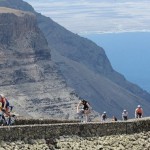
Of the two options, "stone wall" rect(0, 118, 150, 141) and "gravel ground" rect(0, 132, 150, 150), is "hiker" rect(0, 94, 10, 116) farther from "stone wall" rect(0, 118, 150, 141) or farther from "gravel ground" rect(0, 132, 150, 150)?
"gravel ground" rect(0, 132, 150, 150)

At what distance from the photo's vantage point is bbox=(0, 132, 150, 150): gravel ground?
27.2 metres

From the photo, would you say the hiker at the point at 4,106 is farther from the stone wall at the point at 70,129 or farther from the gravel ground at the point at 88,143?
the gravel ground at the point at 88,143

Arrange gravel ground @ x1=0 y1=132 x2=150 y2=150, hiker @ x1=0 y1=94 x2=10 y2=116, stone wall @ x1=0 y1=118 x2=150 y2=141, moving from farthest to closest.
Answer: hiker @ x1=0 y1=94 x2=10 y2=116 < stone wall @ x1=0 y1=118 x2=150 y2=141 < gravel ground @ x1=0 y1=132 x2=150 y2=150

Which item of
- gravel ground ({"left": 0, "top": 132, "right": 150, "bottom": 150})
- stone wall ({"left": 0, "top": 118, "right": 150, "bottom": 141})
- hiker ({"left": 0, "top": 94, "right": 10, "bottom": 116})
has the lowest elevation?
gravel ground ({"left": 0, "top": 132, "right": 150, "bottom": 150})

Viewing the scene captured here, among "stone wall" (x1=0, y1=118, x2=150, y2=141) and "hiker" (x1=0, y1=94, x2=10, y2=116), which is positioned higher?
"hiker" (x1=0, y1=94, x2=10, y2=116)

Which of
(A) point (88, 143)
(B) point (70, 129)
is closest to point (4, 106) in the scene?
(B) point (70, 129)

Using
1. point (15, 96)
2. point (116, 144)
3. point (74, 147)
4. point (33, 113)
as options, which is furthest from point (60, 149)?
point (15, 96)

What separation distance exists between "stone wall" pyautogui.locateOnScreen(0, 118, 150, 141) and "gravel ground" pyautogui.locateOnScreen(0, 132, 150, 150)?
21cm

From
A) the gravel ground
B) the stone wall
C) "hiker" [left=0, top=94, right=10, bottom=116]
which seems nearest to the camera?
the gravel ground

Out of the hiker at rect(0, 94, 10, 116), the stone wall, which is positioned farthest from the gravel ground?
the hiker at rect(0, 94, 10, 116)

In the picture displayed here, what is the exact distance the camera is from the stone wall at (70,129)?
27.4 metres

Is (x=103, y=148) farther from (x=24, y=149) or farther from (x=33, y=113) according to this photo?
(x=33, y=113)

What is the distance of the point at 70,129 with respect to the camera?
28750 millimetres

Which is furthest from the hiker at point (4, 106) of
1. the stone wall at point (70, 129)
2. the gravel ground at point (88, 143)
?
the gravel ground at point (88, 143)
